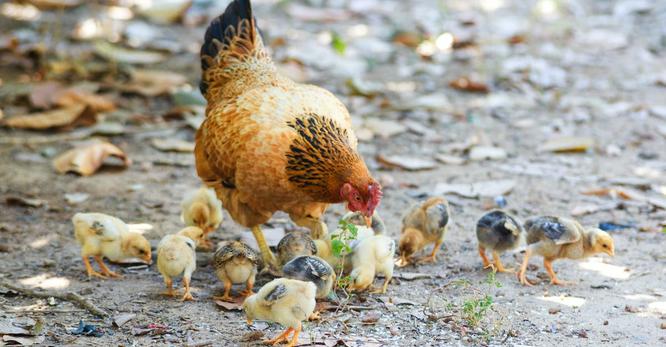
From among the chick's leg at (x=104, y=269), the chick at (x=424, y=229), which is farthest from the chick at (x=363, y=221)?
the chick's leg at (x=104, y=269)

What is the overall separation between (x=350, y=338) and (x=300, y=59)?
238 inches

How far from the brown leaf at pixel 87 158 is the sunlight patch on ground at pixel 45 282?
1.92 m

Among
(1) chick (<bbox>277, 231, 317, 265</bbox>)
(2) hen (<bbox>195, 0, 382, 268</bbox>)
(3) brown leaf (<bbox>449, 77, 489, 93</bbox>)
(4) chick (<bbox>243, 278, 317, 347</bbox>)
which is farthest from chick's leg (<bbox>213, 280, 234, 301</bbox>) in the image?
(3) brown leaf (<bbox>449, 77, 489, 93</bbox>)

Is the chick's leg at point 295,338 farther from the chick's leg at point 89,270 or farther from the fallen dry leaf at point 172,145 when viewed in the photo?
the fallen dry leaf at point 172,145

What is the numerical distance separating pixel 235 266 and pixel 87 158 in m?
2.76

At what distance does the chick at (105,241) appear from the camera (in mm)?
5133

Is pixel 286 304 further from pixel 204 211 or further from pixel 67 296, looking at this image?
pixel 204 211

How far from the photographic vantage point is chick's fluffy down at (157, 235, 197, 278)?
4777mm

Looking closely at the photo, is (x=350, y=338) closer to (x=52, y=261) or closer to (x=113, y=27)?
(x=52, y=261)

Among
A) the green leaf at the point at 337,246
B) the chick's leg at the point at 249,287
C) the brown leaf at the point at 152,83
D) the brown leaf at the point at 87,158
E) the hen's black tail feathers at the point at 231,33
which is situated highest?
the hen's black tail feathers at the point at 231,33

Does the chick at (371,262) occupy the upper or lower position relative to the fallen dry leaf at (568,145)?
lower

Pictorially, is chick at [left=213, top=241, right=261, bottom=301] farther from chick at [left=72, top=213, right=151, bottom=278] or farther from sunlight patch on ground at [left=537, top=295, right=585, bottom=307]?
sunlight patch on ground at [left=537, top=295, right=585, bottom=307]

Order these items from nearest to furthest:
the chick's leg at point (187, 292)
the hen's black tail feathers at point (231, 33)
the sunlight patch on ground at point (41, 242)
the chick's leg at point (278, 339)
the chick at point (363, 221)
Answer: the chick's leg at point (278, 339) → the chick's leg at point (187, 292) → the chick at point (363, 221) → the sunlight patch on ground at point (41, 242) → the hen's black tail feathers at point (231, 33)

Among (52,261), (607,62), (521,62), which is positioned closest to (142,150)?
(52,261)
